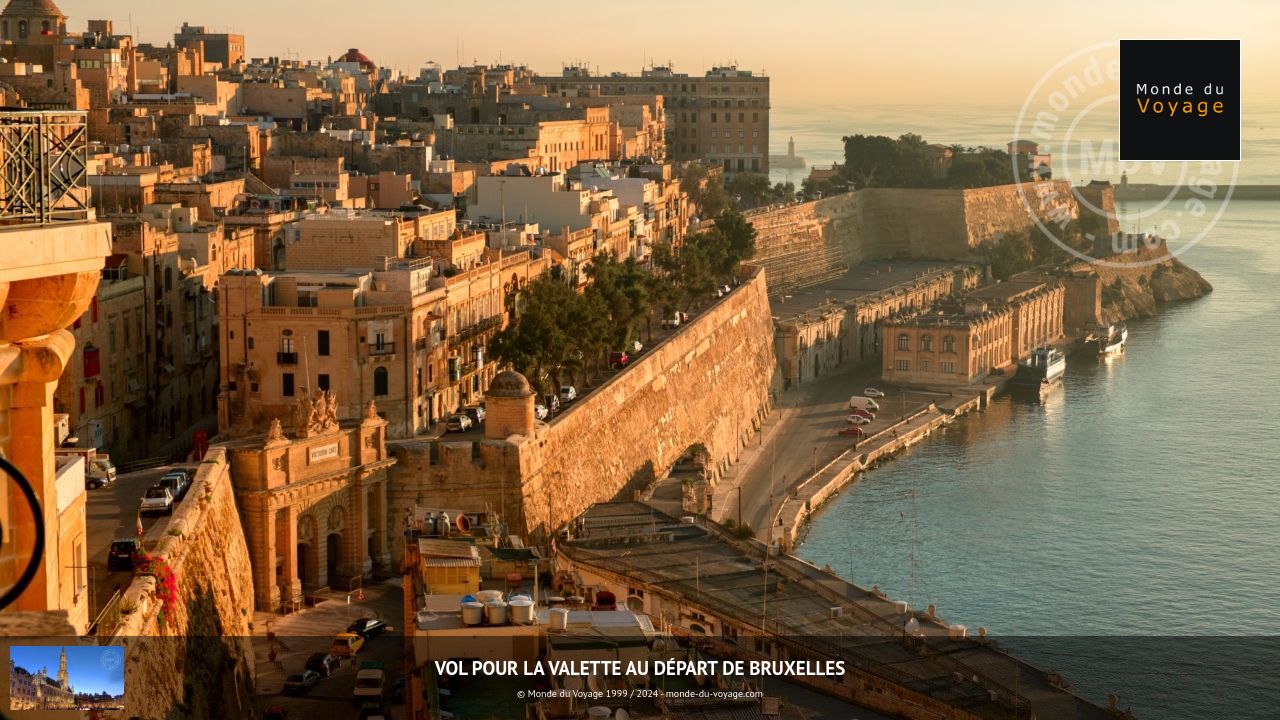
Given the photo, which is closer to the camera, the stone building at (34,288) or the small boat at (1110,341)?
the stone building at (34,288)

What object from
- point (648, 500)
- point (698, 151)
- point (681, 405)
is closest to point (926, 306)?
point (698, 151)

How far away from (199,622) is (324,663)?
260 centimetres

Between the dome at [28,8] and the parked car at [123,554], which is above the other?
the dome at [28,8]

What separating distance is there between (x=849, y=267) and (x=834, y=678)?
146 ft

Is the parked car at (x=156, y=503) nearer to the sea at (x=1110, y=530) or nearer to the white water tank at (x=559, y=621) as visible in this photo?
the white water tank at (x=559, y=621)

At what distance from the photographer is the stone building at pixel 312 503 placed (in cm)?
1977

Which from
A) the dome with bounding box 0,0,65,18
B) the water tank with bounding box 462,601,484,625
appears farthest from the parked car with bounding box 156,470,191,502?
the dome with bounding box 0,0,65,18

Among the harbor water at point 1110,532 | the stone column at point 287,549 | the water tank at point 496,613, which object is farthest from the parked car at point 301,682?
the harbor water at point 1110,532

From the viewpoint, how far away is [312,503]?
20.6 meters

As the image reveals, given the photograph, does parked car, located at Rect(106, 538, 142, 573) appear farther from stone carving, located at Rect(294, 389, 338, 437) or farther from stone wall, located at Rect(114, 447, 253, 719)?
stone carving, located at Rect(294, 389, 338, 437)

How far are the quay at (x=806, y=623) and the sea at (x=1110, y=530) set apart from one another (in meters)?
2.43

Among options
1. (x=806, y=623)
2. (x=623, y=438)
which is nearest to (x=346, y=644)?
(x=806, y=623)

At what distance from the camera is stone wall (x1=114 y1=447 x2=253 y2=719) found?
13.0m

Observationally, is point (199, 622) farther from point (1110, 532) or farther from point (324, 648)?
point (1110, 532)
